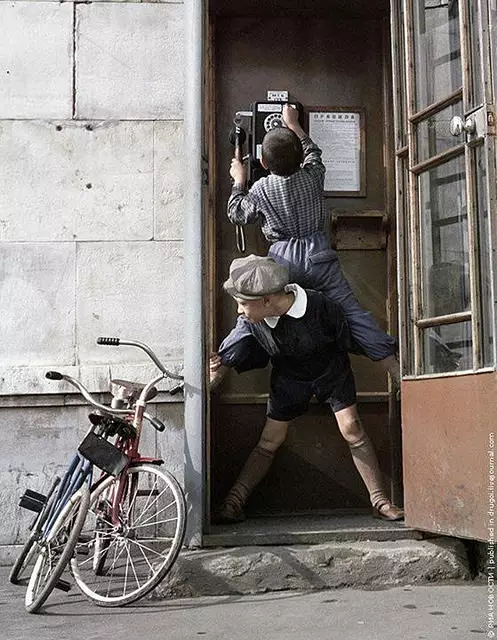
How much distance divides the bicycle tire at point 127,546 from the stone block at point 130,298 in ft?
2.98

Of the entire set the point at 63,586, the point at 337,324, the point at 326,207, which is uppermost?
the point at 326,207

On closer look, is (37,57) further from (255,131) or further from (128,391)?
(128,391)

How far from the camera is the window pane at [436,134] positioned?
5125 millimetres

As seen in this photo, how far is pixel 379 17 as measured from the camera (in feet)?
22.3

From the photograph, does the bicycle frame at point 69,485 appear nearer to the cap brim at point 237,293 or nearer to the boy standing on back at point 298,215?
the cap brim at point 237,293

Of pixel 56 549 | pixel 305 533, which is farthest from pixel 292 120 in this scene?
pixel 56 549

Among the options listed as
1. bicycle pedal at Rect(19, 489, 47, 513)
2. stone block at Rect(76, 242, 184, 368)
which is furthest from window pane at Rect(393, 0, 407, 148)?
bicycle pedal at Rect(19, 489, 47, 513)

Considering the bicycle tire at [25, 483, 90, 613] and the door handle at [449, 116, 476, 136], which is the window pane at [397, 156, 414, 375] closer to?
the door handle at [449, 116, 476, 136]

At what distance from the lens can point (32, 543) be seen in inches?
207

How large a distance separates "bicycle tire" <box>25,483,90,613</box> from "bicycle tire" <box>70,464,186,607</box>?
0.08 meters

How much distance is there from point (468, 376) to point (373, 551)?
1.12 m

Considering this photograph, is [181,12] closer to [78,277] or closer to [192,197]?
[192,197]

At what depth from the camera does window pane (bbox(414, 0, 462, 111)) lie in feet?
16.8

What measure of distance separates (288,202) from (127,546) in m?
2.25
